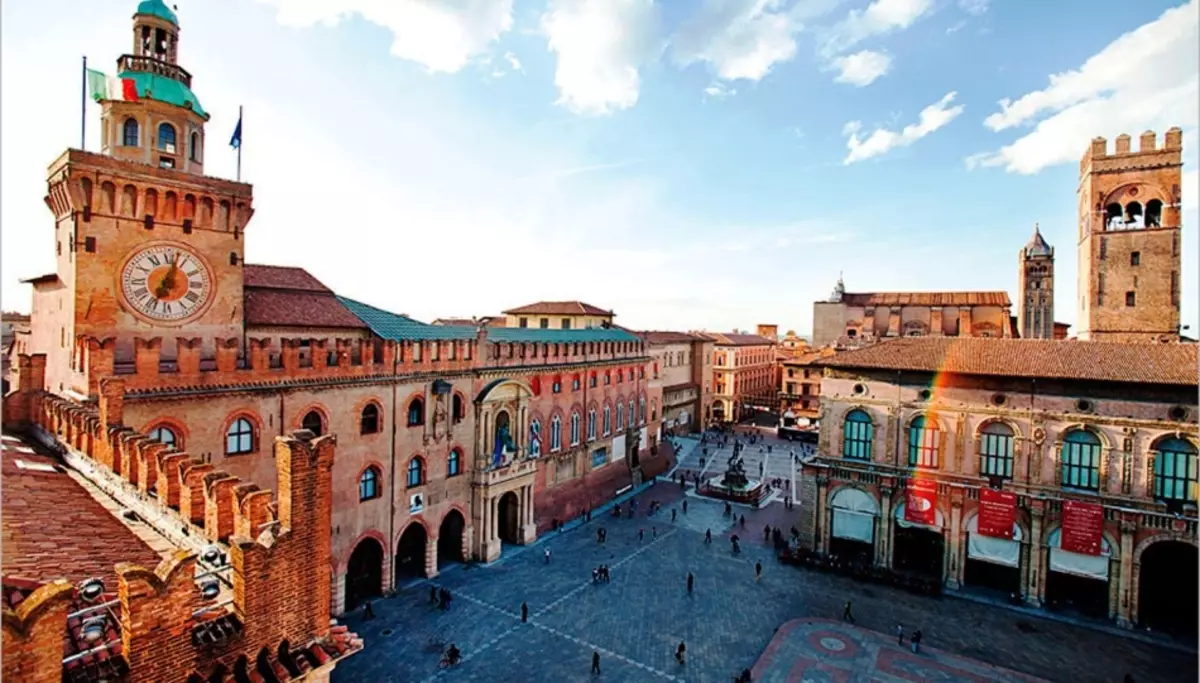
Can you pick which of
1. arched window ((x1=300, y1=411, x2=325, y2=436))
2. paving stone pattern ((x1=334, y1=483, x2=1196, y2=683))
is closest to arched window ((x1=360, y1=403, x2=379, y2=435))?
arched window ((x1=300, y1=411, x2=325, y2=436))

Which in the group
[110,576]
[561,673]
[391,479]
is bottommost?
[561,673]

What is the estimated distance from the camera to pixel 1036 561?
30406 mm

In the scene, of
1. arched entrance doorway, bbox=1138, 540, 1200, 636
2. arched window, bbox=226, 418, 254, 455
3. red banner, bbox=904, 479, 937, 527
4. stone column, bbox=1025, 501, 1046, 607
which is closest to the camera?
arched window, bbox=226, 418, 254, 455

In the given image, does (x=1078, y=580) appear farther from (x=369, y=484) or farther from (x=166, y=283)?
(x=166, y=283)

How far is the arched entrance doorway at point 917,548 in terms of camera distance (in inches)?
1310

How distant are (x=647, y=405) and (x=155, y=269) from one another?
39.7 metres

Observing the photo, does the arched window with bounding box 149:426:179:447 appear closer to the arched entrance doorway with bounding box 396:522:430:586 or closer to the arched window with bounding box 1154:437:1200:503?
the arched entrance doorway with bounding box 396:522:430:586

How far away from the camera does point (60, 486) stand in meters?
13.6

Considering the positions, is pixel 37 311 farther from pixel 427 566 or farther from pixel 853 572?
pixel 853 572

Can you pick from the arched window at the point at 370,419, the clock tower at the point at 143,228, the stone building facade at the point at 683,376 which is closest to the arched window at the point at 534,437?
the arched window at the point at 370,419

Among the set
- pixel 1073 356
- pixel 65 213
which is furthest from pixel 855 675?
Result: pixel 65 213

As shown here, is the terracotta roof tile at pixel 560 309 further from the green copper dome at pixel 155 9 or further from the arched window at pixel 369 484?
the green copper dome at pixel 155 9

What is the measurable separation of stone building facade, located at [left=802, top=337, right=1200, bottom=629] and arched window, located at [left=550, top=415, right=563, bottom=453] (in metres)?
16.0

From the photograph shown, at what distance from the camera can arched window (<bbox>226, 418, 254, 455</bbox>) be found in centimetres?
2389
